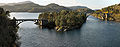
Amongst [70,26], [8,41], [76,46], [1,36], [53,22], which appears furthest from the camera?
[53,22]

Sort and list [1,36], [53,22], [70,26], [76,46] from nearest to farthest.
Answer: [1,36], [76,46], [70,26], [53,22]

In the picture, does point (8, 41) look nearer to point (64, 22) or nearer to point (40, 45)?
point (40, 45)

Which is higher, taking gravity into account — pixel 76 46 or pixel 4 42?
pixel 4 42

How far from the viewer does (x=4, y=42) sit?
1130 inches

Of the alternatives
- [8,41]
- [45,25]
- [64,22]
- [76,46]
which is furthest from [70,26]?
[8,41]

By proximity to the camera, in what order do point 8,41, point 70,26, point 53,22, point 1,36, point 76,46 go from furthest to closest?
point 53,22, point 70,26, point 76,46, point 8,41, point 1,36

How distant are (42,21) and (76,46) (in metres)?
67.8

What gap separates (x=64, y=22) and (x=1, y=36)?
235 feet

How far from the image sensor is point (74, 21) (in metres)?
103

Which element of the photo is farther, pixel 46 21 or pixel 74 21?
pixel 46 21

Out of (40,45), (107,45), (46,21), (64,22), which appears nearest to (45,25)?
(46,21)

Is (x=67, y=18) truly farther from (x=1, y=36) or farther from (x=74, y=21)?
(x=1, y=36)

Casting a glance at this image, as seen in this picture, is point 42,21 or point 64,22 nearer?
point 64,22

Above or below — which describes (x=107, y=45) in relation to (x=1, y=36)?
below
